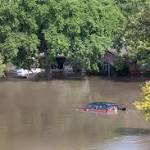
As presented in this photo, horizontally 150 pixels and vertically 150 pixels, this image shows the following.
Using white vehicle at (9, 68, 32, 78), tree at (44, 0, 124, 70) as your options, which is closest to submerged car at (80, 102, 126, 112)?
tree at (44, 0, 124, 70)

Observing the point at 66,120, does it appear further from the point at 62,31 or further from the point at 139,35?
the point at 62,31

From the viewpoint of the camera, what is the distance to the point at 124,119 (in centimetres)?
4828

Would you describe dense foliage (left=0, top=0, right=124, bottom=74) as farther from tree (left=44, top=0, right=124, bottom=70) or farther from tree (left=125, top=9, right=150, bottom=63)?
tree (left=125, top=9, right=150, bottom=63)

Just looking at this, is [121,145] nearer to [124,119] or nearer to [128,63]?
[124,119]

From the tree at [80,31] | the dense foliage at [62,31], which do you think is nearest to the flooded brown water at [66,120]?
the dense foliage at [62,31]

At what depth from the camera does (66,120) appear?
4809cm

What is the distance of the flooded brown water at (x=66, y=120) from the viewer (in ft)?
132

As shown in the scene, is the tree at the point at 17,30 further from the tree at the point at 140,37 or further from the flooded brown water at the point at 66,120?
the tree at the point at 140,37

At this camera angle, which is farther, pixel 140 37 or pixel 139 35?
pixel 139 35

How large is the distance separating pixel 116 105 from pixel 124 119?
416 centimetres

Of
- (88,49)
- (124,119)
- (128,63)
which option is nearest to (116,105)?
(124,119)

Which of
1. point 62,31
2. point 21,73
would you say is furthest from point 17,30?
point 21,73

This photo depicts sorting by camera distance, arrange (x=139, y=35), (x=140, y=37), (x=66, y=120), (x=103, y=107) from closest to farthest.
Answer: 1. (x=66, y=120)
2. (x=103, y=107)
3. (x=140, y=37)
4. (x=139, y=35)

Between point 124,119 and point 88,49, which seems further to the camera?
point 88,49
